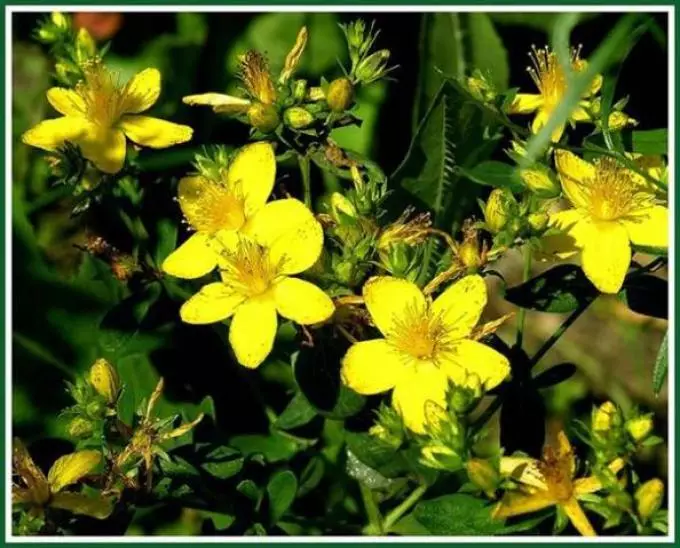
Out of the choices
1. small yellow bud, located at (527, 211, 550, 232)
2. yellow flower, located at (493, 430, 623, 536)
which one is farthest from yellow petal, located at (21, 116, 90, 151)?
yellow flower, located at (493, 430, 623, 536)

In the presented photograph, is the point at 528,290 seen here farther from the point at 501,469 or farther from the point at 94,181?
the point at 94,181

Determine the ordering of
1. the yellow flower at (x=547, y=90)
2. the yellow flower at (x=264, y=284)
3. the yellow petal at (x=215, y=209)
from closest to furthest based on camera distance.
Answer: the yellow flower at (x=264, y=284) → the yellow petal at (x=215, y=209) → the yellow flower at (x=547, y=90)

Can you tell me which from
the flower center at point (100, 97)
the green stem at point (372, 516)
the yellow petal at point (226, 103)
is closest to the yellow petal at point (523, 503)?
the green stem at point (372, 516)

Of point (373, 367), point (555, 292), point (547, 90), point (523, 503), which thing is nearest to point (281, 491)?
point (373, 367)

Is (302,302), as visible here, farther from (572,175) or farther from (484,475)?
(572,175)

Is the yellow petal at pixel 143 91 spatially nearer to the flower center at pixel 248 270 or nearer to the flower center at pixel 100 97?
the flower center at pixel 100 97

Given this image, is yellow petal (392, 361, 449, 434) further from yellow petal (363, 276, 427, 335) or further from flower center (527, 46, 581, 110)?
flower center (527, 46, 581, 110)
